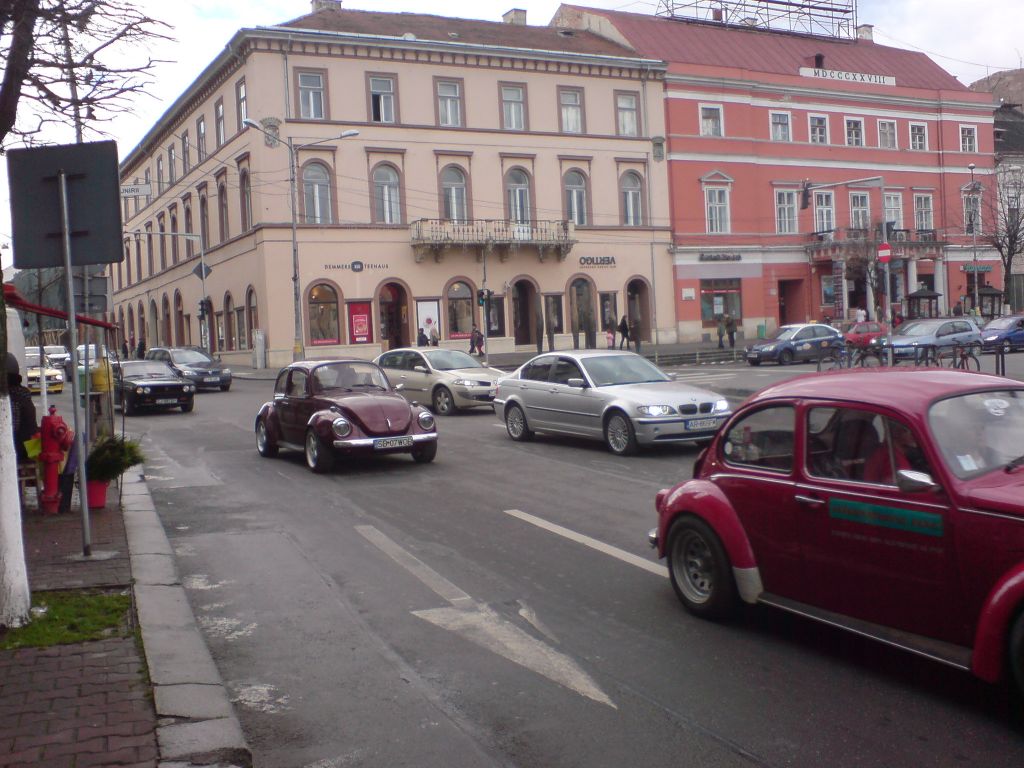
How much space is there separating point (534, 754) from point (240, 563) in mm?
4638

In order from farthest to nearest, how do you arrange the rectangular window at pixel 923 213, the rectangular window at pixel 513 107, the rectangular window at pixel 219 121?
the rectangular window at pixel 923 213 < the rectangular window at pixel 513 107 < the rectangular window at pixel 219 121

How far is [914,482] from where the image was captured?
197 inches

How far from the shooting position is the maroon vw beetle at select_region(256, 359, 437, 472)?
1336cm

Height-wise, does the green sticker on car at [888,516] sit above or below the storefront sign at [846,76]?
below

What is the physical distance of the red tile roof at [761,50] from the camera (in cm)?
5350

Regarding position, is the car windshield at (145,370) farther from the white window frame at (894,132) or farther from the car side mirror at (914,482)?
the white window frame at (894,132)

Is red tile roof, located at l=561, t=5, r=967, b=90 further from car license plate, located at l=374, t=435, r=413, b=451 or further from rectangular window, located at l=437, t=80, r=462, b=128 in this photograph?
car license plate, located at l=374, t=435, r=413, b=451

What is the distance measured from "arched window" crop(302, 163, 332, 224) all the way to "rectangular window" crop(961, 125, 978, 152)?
38.4 meters

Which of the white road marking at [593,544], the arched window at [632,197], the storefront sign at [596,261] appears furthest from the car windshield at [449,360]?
the arched window at [632,197]

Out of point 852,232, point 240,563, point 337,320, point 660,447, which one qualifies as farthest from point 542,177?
point 240,563

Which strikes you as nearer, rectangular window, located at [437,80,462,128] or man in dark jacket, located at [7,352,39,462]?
man in dark jacket, located at [7,352,39,462]

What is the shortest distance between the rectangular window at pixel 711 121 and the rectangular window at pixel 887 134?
36.2 ft

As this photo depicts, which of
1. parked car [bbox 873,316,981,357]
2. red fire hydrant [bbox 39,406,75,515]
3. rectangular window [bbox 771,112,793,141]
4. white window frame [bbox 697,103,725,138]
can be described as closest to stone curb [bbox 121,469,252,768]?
red fire hydrant [bbox 39,406,75,515]

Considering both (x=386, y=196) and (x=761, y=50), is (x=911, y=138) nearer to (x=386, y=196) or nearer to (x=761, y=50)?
(x=761, y=50)
